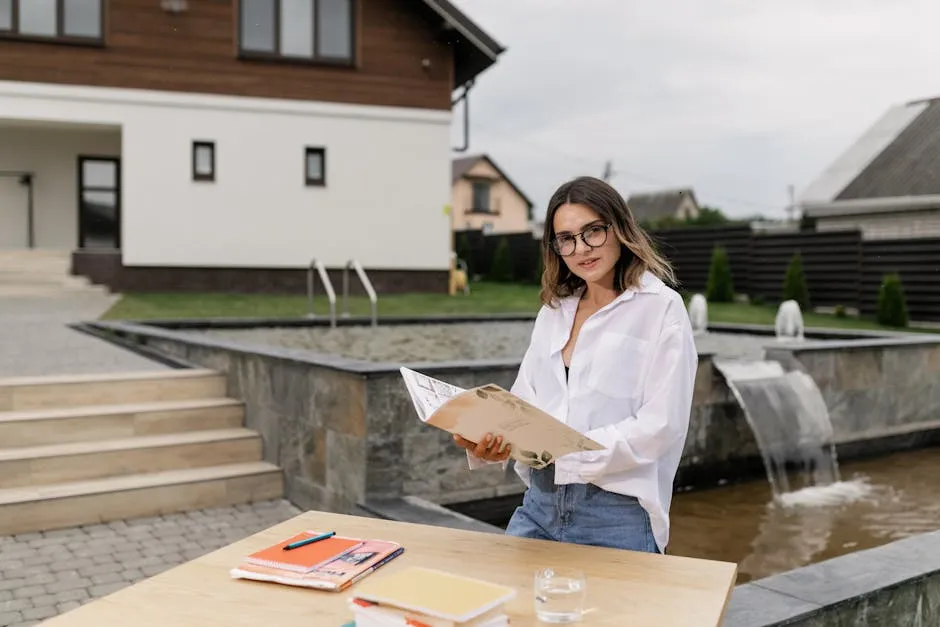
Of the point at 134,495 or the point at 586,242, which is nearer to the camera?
the point at 586,242

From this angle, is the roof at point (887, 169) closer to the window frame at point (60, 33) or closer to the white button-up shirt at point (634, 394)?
the window frame at point (60, 33)

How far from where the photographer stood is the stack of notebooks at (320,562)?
2.07 meters

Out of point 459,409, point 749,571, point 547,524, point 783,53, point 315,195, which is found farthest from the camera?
point 783,53

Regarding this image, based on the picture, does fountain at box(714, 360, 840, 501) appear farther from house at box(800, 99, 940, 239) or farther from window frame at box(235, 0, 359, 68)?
house at box(800, 99, 940, 239)

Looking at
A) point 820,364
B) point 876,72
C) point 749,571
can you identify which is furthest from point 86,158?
point 876,72

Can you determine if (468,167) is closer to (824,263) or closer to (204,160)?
(824,263)

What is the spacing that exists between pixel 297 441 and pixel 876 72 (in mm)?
32764

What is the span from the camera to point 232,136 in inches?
727

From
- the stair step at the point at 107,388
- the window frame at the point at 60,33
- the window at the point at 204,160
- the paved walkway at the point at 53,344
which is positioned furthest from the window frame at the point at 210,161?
the stair step at the point at 107,388

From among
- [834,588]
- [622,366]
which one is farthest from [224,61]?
[622,366]

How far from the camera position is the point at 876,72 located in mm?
33000

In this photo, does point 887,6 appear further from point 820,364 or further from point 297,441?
point 297,441

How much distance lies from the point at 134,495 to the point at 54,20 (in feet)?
47.6

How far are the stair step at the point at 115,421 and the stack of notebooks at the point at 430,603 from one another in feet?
17.5
